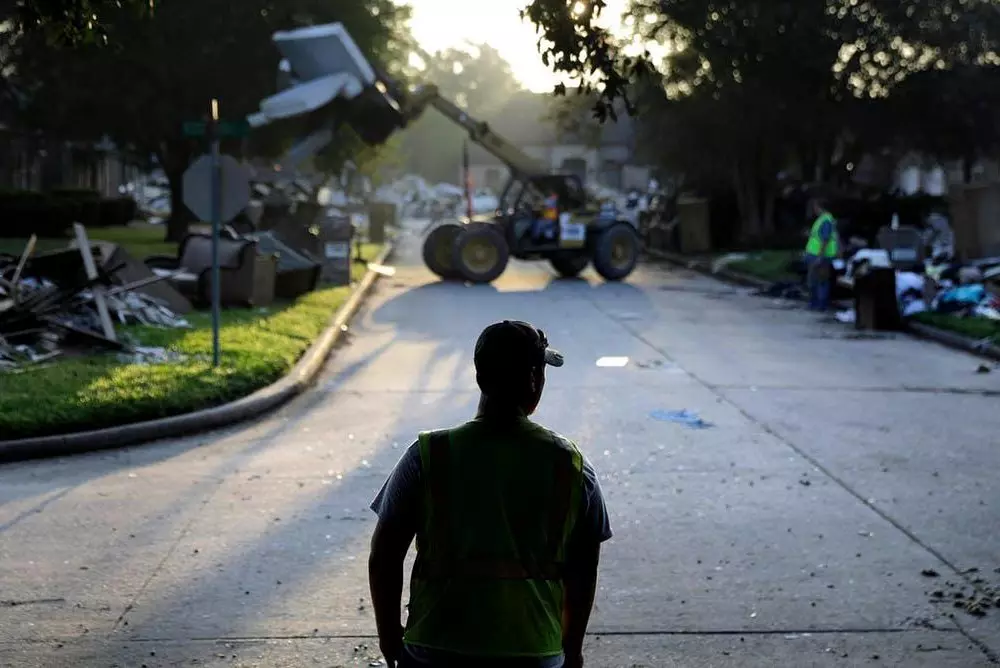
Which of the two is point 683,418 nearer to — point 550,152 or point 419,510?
point 419,510

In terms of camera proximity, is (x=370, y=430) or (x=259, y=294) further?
(x=259, y=294)

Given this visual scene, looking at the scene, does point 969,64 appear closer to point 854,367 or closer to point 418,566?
point 854,367

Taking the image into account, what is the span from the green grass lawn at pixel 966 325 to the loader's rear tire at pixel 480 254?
399 inches

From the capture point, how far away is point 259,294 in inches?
776

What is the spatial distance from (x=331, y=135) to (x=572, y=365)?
1358cm

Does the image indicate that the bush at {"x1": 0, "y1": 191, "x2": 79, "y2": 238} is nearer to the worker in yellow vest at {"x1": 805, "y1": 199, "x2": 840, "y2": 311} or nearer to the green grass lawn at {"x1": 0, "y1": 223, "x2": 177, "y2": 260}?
the green grass lawn at {"x1": 0, "y1": 223, "x2": 177, "y2": 260}

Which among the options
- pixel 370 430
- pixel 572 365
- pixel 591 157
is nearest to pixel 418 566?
pixel 370 430

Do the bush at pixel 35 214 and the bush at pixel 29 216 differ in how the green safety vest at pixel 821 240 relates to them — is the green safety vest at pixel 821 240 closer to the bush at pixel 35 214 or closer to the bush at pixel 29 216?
the bush at pixel 35 214

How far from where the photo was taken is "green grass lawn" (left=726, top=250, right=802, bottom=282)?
95.0 feet

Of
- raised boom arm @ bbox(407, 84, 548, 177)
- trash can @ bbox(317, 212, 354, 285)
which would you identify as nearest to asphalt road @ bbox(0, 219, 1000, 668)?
trash can @ bbox(317, 212, 354, 285)

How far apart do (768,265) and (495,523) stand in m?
29.5

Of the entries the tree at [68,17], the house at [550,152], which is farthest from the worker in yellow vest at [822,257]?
the house at [550,152]

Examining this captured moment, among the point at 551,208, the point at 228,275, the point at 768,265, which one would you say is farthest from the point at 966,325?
the point at 768,265

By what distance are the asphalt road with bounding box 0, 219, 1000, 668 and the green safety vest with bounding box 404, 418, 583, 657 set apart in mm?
2551
